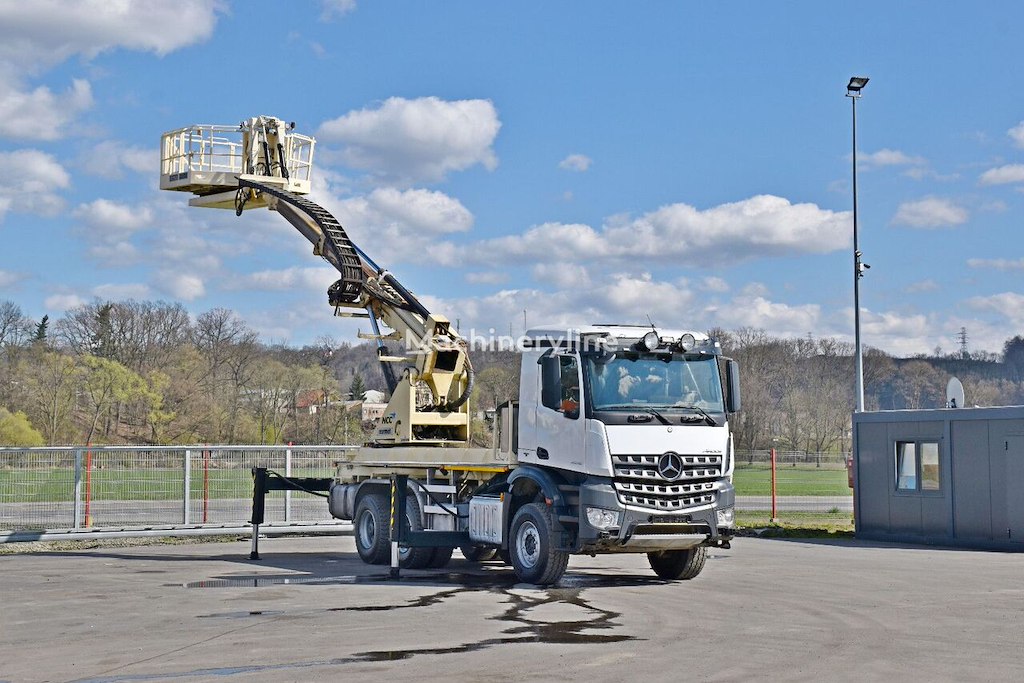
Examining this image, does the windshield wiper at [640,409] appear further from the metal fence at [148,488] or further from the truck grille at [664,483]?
the metal fence at [148,488]

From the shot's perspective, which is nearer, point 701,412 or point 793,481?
point 701,412

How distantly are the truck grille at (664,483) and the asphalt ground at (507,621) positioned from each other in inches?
44.1

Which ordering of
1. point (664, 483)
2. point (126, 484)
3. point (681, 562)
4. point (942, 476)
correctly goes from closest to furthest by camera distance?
point (664, 483), point (681, 562), point (942, 476), point (126, 484)

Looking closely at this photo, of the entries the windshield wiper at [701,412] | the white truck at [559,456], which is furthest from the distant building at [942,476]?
the windshield wiper at [701,412]

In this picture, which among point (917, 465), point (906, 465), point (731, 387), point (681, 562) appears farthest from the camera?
point (906, 465)

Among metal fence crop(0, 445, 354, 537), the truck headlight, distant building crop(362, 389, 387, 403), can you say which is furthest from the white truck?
metal fence crop(0, 445, 354, 537)

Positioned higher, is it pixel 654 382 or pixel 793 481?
pixel 654 382

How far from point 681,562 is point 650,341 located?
127 inches

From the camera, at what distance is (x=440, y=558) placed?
18.4 meters

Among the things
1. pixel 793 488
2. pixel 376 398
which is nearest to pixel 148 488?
pixel 376 398

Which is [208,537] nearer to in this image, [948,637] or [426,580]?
[426,580]

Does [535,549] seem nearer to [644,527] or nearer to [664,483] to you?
[644,527]

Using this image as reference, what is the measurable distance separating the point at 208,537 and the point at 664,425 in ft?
41.7

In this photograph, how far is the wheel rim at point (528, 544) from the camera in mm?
15493
